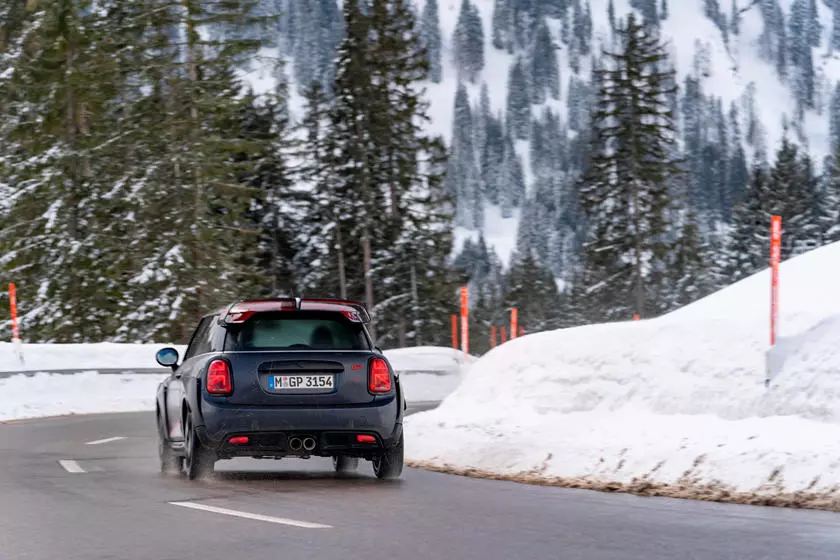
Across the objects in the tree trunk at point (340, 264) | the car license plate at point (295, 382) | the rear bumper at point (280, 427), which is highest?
the tree trunk at point (340, 264)

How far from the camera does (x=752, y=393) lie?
39.2 ft

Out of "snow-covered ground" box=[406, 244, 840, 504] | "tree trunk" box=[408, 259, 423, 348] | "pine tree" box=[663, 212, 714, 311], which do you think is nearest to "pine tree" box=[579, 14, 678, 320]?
"tree trunk" box=[408, 259, 423, 348]

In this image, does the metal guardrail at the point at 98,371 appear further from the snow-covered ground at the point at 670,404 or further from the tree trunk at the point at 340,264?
the tree trunk at the point at 340,264

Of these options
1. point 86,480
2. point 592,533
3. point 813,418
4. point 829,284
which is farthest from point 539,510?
point 829,284

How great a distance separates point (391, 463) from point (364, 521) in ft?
10.5

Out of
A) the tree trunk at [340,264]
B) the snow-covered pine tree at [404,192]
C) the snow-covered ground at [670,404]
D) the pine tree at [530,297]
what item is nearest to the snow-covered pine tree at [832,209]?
the snow-covered pine tree at [404,192]

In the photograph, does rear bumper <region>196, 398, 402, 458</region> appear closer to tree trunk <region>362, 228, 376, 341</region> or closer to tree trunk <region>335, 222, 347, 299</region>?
tree trunk <region>362, 228, 376, 341</region>

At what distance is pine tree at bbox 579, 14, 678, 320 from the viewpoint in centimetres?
7194

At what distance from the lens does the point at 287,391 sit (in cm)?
1120

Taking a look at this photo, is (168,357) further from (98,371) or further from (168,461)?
(98,371)

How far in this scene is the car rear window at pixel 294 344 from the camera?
37.2ft

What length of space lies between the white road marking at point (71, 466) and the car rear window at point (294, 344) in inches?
109

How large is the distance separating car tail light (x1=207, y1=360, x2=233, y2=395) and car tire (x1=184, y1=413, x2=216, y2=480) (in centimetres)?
45

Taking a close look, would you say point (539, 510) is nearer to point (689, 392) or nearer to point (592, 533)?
point (592, 533)
